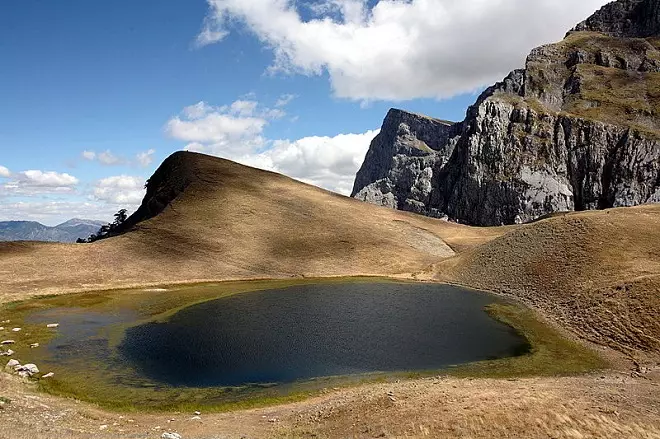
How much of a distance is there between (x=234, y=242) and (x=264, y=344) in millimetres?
62239

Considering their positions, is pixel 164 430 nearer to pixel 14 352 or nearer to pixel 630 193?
pixel 14 352

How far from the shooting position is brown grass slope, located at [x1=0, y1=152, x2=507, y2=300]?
87250 mm

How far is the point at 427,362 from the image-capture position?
40.3 metres

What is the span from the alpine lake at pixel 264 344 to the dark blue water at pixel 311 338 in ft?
0.43

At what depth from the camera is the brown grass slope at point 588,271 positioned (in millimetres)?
45625

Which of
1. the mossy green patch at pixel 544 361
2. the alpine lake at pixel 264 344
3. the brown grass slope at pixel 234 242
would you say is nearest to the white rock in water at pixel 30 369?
the alpine lake at pixel 264 344

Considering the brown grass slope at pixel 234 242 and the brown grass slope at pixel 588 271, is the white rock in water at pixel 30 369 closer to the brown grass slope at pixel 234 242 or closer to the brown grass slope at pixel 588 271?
the brown grass slope at pixel 234 242

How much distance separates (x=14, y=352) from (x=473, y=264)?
72.4 m

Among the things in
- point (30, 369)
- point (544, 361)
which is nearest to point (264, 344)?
point (30, 369)

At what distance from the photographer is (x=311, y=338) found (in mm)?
47875

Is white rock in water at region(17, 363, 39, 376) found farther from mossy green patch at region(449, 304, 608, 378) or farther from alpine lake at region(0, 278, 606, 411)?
mossy green patch at region(449, 304, 608, 378)

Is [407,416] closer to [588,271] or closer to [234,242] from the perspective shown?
[588,271]

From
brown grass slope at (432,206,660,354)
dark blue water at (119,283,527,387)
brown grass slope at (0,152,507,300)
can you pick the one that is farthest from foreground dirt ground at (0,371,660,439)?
brown grass slope at (0,152,507,300)

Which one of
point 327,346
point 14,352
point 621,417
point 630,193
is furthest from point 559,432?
point 630,193
